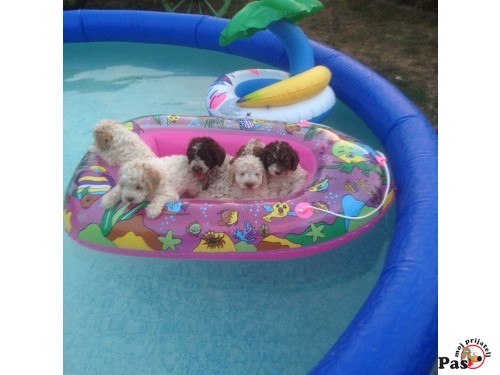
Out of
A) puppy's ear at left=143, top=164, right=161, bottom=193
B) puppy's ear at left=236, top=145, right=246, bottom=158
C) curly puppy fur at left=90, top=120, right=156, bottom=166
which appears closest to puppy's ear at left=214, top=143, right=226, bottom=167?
puppy's ear at left=236, top=145, right=246, bottom=158

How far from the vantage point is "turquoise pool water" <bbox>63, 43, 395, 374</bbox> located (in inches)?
105

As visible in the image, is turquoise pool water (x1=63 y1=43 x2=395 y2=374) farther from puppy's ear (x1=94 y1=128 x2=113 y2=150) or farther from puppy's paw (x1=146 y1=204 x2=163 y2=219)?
puppy's ear (x1=94 y1=128 x2=113 y2=150)

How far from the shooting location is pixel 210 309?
9.59ft

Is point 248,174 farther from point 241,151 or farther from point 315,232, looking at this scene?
point 315,232

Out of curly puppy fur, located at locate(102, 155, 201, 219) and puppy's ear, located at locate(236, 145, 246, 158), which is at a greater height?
puppy's ear, located at locate(236, 145, 246, 158)

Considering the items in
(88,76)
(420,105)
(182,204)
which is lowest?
(182,204)

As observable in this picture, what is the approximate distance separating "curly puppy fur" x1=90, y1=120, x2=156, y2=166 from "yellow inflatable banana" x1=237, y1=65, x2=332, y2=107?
1.14 metres

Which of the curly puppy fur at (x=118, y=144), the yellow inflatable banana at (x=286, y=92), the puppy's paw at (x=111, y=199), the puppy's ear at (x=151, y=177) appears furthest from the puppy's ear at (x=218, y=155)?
the yellow inflatable banana at (x=286, y=92)

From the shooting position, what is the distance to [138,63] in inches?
225

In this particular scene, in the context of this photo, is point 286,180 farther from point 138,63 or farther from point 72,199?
point 138,63

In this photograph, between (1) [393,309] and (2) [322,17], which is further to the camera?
(2) [322,17]

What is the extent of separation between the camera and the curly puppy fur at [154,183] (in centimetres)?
266

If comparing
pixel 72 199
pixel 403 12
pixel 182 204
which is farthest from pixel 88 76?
pixel 403 12

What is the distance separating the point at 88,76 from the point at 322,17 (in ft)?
10.3
